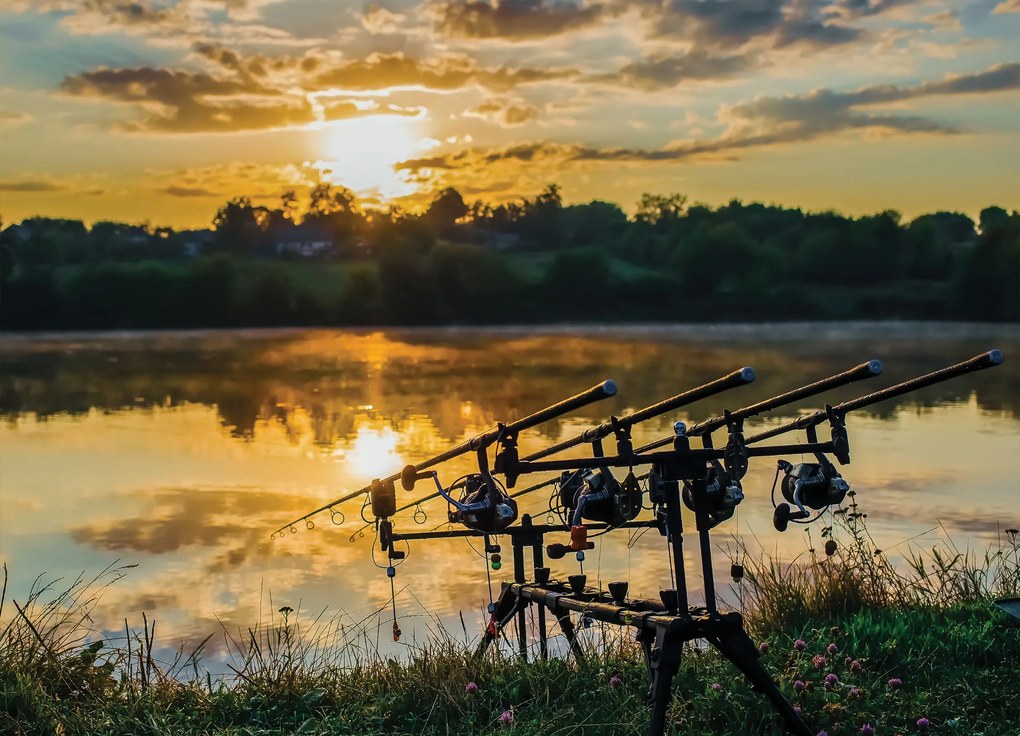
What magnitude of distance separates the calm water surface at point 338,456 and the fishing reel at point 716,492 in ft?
12.5

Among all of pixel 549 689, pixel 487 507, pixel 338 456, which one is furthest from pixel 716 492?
pixel 338 456

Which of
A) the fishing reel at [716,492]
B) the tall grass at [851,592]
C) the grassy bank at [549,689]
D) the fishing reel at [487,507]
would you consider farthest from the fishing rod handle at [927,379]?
the tall grass at [851,592]

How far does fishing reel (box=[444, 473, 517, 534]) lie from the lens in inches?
223

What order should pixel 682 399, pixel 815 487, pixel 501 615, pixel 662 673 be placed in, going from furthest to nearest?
pixel 501 615, pixel 815 487, pixel 662 673, pixel 682 399

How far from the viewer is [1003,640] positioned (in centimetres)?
765

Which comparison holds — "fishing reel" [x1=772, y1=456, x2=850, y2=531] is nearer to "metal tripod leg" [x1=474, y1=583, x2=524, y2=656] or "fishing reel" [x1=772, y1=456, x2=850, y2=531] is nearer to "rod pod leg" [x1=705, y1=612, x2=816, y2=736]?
"rod pod leg" [x1=705, y1=612, x2=816, y2=736]

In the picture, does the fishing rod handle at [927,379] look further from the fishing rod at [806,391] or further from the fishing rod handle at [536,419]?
the fishing rod handle at [536,419]

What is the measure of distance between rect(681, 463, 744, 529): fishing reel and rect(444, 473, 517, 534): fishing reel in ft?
2.35

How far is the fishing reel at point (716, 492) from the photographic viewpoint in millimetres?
5625

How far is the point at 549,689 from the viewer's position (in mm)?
6859

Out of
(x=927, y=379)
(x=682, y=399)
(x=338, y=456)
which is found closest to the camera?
(x=682, y=399)

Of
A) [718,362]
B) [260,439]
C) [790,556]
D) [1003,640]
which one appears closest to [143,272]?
[718,362]

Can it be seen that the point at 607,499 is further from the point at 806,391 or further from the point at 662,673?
the point at 806,391

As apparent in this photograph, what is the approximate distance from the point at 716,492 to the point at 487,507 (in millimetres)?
919
